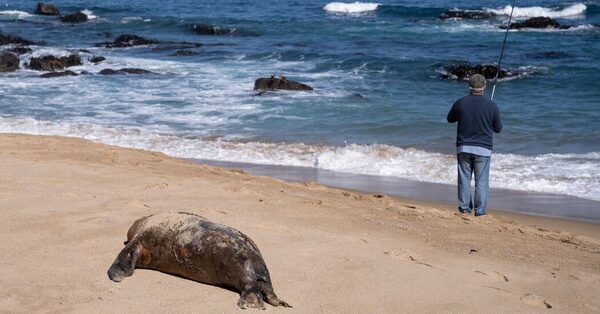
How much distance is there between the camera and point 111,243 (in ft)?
19.8

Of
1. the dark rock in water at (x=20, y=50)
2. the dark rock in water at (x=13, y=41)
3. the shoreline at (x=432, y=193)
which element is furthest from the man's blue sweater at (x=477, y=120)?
the dark rock in water at (x=13, y=41)

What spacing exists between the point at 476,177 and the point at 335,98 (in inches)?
356

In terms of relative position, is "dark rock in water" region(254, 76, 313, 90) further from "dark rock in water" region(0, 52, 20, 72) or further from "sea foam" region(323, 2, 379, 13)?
"sea foam" region(323, 2, 379, 13)

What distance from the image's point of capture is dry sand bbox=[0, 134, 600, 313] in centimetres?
510

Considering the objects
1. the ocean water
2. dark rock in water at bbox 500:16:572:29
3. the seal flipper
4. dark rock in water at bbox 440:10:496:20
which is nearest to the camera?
the seal flipper

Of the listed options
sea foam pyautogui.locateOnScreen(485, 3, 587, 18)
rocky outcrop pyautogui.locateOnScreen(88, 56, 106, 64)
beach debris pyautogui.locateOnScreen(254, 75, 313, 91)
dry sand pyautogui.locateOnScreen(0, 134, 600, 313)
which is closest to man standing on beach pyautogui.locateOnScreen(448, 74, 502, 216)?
dry sand pyautogui.locateOnScreen(0, 134, 600, 313)

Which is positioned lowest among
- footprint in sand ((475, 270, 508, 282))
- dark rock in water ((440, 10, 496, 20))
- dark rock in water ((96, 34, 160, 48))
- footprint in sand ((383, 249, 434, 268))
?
dark rock in water ((96, 34, 160, 48))

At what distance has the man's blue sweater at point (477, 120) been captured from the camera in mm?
7684

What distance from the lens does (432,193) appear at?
32.1ft

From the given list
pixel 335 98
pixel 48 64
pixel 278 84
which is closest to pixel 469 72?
pixel 335 98

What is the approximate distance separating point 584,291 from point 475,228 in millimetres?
1796

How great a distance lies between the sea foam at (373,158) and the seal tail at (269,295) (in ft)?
18.8

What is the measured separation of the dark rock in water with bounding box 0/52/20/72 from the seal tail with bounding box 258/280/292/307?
18.0m

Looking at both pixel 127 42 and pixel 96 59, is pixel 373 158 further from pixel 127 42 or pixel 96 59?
pixel 127 42
